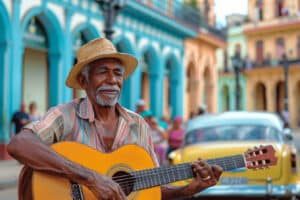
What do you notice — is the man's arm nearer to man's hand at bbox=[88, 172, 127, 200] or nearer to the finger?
man's hand at bbox=[88, 172, 127, 200]

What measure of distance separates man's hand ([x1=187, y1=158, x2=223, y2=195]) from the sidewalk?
7178 mm

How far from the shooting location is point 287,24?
4456 centimetres

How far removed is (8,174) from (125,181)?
8535mm

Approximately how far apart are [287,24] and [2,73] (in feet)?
116

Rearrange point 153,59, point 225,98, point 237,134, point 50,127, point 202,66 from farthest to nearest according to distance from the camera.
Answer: point 225,98 < point 202,66 < point 153,59 < point 237,134 < point 50,127

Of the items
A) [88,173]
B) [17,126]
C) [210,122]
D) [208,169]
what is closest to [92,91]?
[88,173]

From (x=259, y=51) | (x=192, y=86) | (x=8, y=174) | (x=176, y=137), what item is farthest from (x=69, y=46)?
(x=259, y=51)

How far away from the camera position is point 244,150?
691cm

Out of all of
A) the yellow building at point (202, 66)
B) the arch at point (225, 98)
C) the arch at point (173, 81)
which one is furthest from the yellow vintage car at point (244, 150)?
the arch at point (225, 98)

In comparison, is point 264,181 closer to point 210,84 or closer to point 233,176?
point 233,176

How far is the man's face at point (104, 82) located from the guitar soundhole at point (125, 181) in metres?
0.39

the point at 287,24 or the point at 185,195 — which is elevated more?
the point at 287,24

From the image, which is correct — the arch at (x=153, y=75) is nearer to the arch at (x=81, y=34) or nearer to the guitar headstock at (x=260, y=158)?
the arch at (x=81, y=34)

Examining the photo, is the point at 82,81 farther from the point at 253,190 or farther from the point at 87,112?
the point at 253,190
